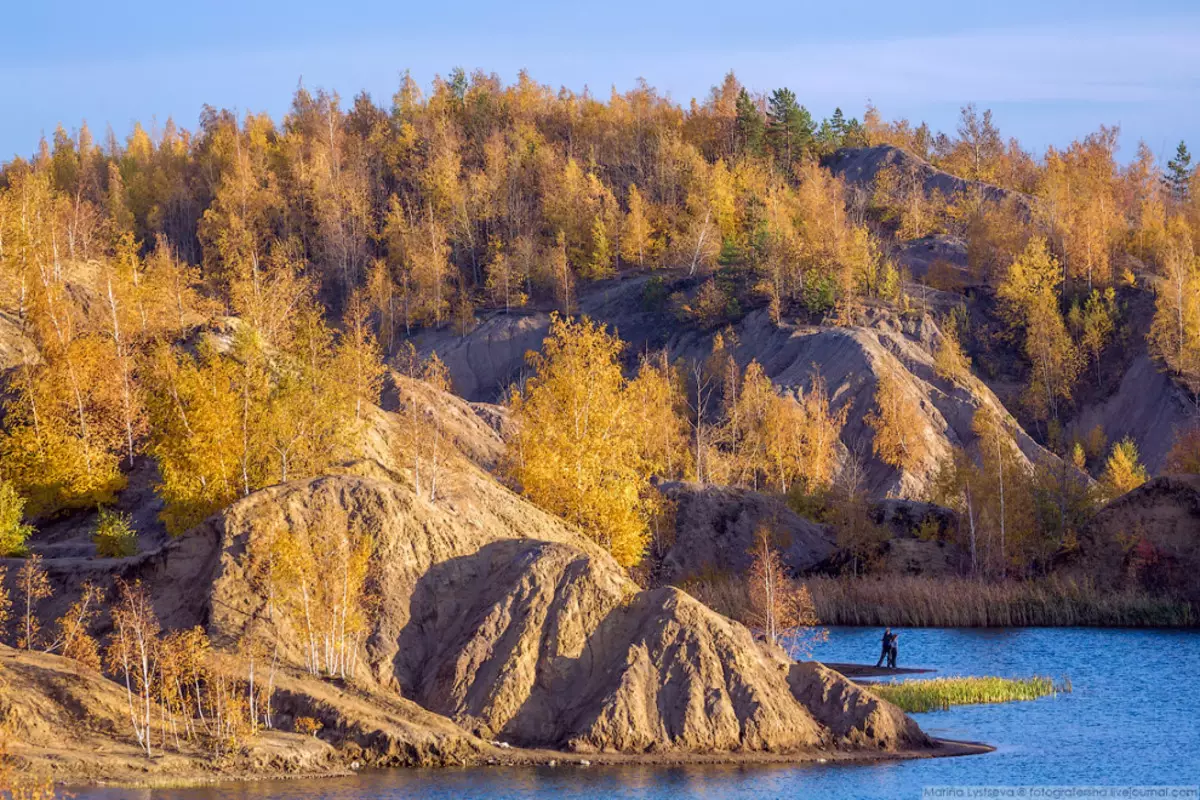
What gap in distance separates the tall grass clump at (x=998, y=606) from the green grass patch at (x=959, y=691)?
19.7 meters

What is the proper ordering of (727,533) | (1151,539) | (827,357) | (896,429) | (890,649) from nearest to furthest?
1. (890,649)
2. (1151,539)
3. (727,533)
4. (896,429)
5. (827,357)

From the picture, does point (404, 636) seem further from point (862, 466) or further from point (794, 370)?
point (794, 370)

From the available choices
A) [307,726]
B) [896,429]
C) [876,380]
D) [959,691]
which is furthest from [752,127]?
[307,726]

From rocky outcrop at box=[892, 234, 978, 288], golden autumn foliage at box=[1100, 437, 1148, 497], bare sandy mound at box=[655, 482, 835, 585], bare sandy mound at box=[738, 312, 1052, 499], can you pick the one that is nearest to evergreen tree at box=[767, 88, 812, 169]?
rocky outcrop at box=[892, 234, 978, 288]

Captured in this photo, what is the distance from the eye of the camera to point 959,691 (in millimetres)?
51812

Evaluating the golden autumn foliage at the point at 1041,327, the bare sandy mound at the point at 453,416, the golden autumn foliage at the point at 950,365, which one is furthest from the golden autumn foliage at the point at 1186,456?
the bare sandy mound at the point at 453,416

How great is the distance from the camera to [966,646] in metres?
67.2

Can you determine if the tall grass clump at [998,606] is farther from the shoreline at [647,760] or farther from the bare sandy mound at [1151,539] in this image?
the shoreline at [647,760]

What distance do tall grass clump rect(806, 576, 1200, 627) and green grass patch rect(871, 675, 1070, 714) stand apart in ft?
64.5

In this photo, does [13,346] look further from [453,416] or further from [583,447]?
[583,447]

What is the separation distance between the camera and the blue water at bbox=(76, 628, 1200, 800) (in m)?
36.4

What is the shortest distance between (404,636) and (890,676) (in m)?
20.6

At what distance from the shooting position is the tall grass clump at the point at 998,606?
243 feet

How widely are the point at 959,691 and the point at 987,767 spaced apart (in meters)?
11.9
